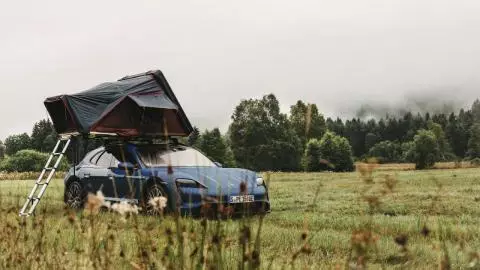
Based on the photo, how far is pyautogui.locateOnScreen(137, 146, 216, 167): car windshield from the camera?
35.5 ft

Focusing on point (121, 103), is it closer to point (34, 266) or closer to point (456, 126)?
point (34, 266)

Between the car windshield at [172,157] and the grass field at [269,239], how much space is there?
6.54 feet

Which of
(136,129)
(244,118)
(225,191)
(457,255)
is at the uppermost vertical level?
(244,118)

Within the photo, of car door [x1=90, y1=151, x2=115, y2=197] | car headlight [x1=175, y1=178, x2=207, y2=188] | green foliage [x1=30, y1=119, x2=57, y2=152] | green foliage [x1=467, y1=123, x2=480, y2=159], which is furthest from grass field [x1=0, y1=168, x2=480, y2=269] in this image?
green foliage [x1=467, y1=123, x2=480, y2=159]

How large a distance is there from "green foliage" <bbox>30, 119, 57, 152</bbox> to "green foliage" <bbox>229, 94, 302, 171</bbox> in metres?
46.1

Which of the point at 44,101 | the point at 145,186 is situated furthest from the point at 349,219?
the point at 44,101

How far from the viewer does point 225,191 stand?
9711 mm

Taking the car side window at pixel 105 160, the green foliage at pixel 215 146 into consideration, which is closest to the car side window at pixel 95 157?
the car side window at pixel 105 160

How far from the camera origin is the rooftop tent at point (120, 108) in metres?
11.6

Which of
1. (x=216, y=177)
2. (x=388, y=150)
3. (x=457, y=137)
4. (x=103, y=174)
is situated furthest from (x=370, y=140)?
(x=216, y=177)

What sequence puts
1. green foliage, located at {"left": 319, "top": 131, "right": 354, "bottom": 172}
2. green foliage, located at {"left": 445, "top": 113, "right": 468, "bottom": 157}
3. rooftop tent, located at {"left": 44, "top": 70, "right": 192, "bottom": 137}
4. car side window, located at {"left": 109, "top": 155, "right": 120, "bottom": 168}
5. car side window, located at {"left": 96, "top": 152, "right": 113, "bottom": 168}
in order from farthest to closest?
1. green foliage, located at {"left": 445, "top": 113, "right": 468, "bottom": 157}
2. green foliage, located at {"left": 319, "top": 131, "right": 354, "bottom": 172}
3. rooftop tent, located at {"left": 44, "top": 70, "right": 192, "bottom": 137}
4. car side window, located at {"left": 96, "top": 152, "right": 113, "bottom": 168}
5. car side window, located at {"left": 109, "top": 155, "right": 120, "bottom": 168}

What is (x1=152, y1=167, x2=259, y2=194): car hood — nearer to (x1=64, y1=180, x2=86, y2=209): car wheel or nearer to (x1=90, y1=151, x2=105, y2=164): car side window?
(x1=90, y1=151, x2=105, y2=164): car side window

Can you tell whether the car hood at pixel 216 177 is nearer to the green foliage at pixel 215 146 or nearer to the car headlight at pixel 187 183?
the car headlight at pixel 187 183

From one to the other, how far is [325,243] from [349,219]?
10.0ft
